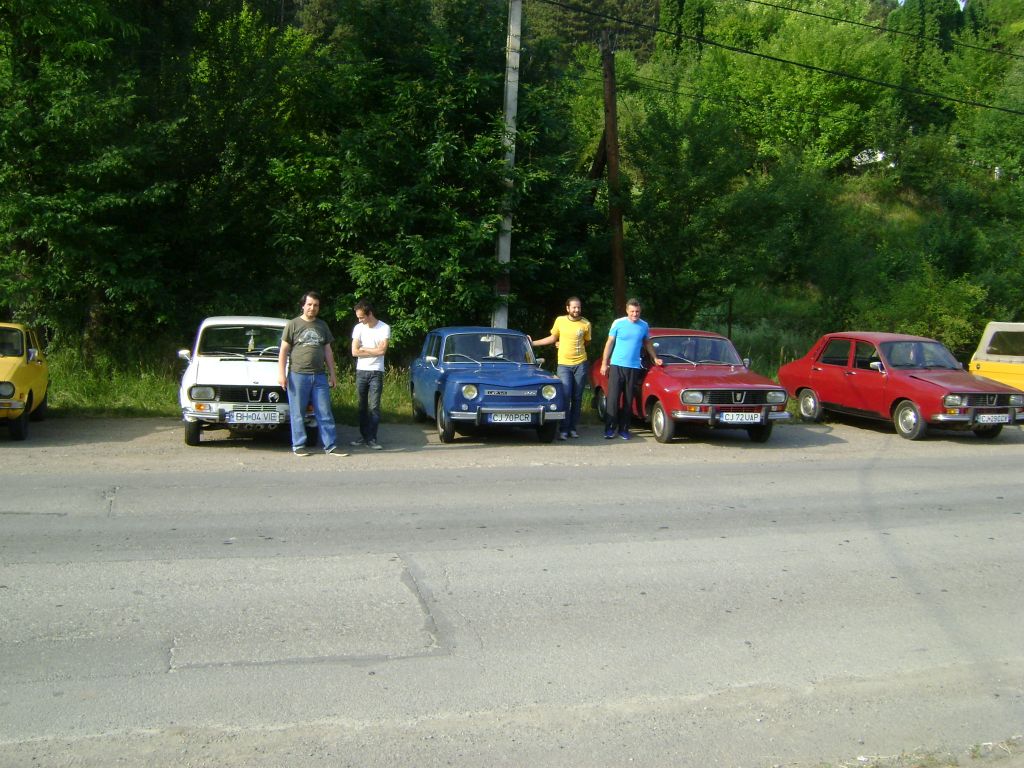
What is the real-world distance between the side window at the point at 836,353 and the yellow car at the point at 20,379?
12.2 m

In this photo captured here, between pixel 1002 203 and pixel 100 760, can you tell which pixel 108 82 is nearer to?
pixel 100 760

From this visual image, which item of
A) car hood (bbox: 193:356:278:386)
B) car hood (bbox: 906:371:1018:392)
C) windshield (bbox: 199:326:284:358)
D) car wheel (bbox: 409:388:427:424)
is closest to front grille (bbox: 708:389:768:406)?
car hood (bbox: 906:371:1018:392)

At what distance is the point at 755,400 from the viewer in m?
13.8

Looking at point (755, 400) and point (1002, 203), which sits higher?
point (1002, 203)

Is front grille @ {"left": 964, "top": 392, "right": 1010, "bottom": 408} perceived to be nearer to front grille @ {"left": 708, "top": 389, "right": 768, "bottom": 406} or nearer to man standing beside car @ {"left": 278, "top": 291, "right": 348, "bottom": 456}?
front grille @ {"left": 708, "top": 389, "right": 768, "bottom": 406}

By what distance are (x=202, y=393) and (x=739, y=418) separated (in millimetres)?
7041

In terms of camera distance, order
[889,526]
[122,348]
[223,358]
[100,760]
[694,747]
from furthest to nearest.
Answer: [122,348] → [223,358] → [889,526] → [694,747] → [100,760]

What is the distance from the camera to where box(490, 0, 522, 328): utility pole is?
57.9 feet

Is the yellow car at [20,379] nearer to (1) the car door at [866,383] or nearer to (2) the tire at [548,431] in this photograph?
(2) the tire at [548,431]

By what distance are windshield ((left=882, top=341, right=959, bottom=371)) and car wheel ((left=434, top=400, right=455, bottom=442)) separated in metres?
7.22

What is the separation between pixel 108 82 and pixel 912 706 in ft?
53.4

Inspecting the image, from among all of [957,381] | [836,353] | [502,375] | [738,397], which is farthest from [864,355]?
[502,375]

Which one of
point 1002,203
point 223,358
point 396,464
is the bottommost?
point 396,464

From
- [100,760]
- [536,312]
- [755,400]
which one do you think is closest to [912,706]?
[100,760]
